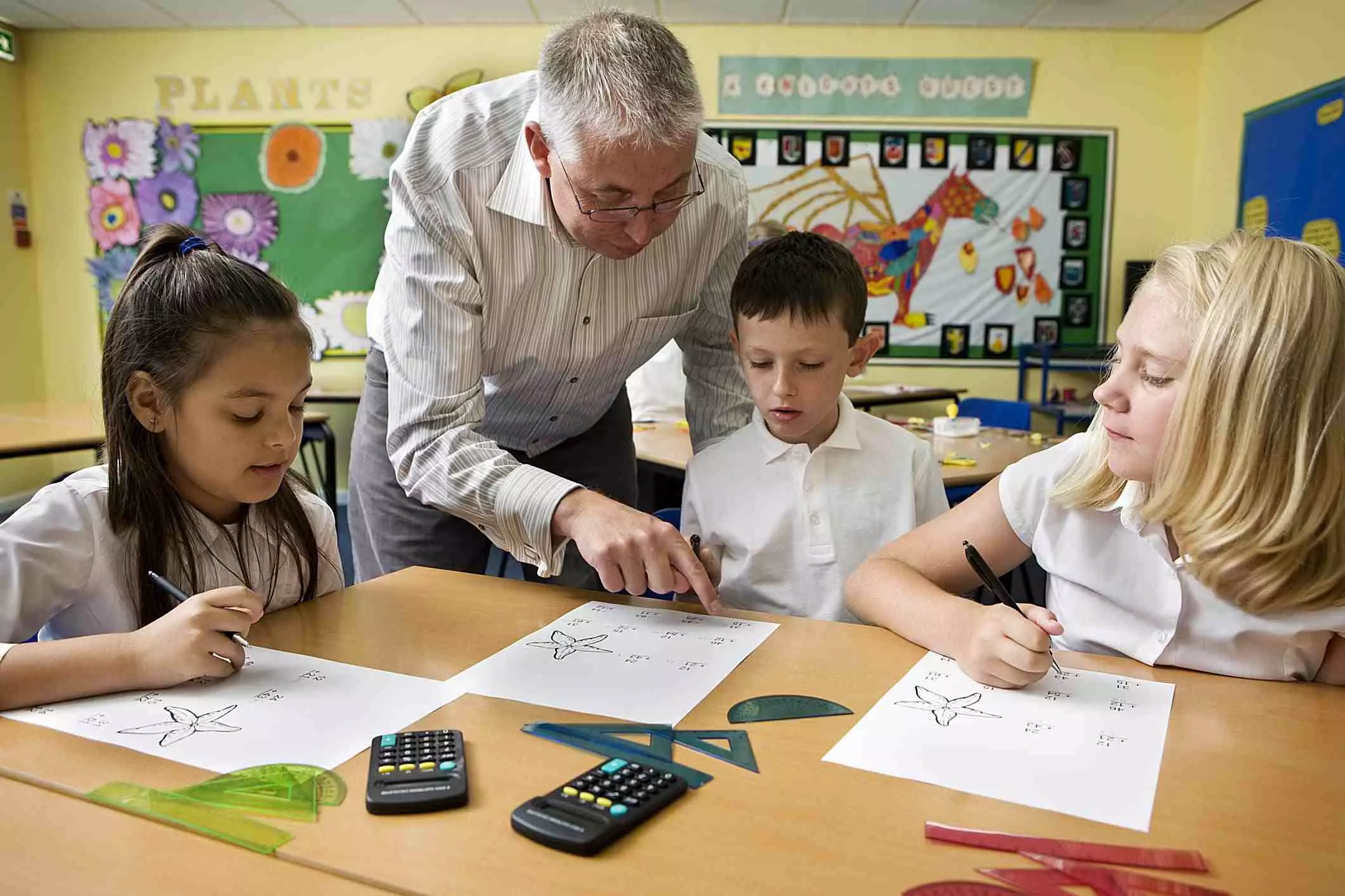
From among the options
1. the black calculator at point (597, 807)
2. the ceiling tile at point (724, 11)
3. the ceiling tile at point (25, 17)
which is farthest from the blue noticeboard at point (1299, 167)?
the ceiling tile at point (25, 17)

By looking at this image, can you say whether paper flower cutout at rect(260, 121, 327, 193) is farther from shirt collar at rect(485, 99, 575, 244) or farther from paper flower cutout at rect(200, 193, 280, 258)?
shirt collar at rect(485, 99, 575, 244)

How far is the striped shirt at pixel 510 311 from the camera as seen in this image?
1271mm

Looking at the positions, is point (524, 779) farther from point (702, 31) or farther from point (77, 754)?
point (702, 31)

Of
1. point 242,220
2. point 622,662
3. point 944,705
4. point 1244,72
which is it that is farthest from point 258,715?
point 1244,72

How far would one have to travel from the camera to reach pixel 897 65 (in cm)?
507

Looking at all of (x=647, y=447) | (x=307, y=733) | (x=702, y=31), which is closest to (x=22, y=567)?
(x=307, y=733)

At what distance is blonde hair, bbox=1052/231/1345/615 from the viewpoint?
92cm

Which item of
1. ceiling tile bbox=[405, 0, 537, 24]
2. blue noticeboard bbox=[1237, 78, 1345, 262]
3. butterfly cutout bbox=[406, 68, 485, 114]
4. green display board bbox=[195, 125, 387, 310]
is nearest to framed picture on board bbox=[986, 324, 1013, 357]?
blue noticeboard bbox=[1237, 78, 1345, 262]

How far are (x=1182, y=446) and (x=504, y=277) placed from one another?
0.92 m

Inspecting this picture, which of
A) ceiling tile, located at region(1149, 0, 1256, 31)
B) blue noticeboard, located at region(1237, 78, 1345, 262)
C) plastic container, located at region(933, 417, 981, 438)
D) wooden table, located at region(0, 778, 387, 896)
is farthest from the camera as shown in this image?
ceiling tile, located at region(1149, 0, 1256, 31)

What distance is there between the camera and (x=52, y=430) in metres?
3.10

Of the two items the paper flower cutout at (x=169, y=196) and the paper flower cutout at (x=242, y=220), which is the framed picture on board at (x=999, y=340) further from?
the paper flower cutout at (x=169, y=196)

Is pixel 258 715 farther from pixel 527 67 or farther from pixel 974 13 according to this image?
pixel 974 13

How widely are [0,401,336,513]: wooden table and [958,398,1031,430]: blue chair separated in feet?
8.61
